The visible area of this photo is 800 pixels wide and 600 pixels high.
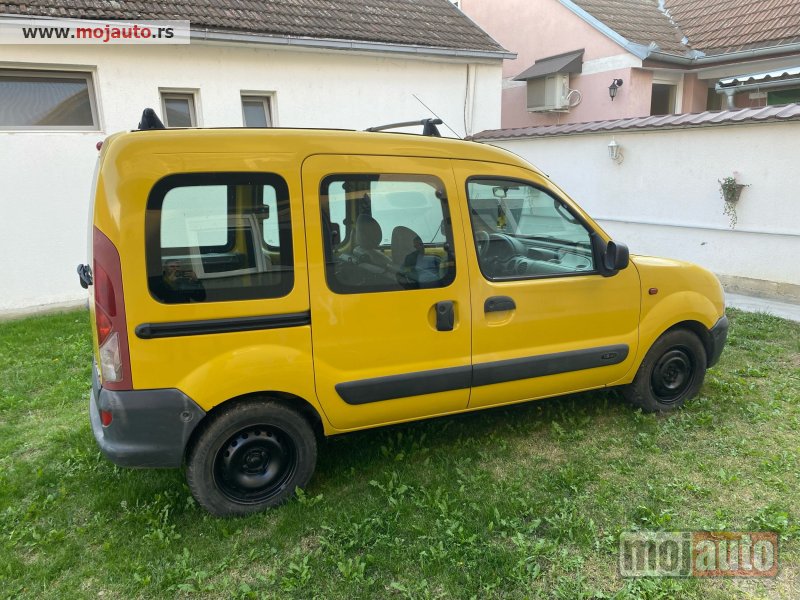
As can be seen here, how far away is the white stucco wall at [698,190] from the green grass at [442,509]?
3.45 metres

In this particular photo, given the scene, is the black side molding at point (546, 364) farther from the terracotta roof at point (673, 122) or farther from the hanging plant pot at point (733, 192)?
the terracotta roof at point (673, 122)

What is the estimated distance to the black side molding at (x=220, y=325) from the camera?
270 cm

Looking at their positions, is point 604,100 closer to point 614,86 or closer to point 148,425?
point 614,86

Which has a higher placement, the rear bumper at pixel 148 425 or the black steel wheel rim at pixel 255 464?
the rear bumper at pixel 148 425

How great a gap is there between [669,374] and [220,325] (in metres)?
3.22

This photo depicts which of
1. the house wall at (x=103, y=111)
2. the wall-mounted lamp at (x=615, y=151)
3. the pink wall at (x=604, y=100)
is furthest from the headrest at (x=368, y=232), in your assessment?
the pink wall at (x=604, y=100)

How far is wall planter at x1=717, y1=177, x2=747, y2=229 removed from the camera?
23.6 ft

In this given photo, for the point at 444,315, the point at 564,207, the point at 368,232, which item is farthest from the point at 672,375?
the point at 368,232

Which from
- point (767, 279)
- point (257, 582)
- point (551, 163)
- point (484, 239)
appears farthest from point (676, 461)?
point (551, 163)

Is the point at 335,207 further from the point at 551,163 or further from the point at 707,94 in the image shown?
the point at 707,94

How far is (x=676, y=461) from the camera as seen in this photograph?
3512mm

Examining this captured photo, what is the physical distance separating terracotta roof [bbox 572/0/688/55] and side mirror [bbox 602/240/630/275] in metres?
10.3

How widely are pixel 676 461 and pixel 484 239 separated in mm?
1818

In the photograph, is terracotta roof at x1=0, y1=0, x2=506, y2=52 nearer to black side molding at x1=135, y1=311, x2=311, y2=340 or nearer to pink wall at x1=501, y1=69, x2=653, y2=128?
pink wall at x1=501, y1=69, x2=653, y2=128
